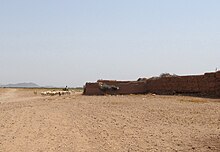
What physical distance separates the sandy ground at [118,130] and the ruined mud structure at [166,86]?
298 inches

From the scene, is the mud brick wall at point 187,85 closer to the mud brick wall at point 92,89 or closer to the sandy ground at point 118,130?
the mud brick wall at point 92,89

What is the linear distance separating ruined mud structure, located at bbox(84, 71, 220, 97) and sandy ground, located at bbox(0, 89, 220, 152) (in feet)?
24.8

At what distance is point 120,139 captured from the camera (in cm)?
1327

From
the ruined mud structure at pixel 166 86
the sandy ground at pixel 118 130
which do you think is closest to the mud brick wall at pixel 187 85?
the ruined mud structure at pixel 166 86

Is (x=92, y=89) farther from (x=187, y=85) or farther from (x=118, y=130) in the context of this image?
(x=118, y=130)

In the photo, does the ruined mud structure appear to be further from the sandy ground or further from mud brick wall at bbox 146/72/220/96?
the sandy ground

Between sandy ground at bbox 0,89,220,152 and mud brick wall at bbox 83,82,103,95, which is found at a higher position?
mud brick wall at bbox 83,82,103,95

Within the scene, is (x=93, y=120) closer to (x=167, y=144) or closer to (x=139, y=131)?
(x=139, y=131)

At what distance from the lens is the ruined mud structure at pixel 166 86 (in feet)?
93.7

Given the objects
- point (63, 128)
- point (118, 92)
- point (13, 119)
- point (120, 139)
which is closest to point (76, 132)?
point (63, 128)

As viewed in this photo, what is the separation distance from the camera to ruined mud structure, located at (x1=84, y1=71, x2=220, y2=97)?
93.7ft

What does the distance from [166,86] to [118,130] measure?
17467mm

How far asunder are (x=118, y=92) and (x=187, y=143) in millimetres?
22550

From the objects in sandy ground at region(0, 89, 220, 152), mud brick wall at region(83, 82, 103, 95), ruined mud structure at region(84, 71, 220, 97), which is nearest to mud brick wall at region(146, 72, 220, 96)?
ruined mud structure at region(84, 71, 220, 97)
